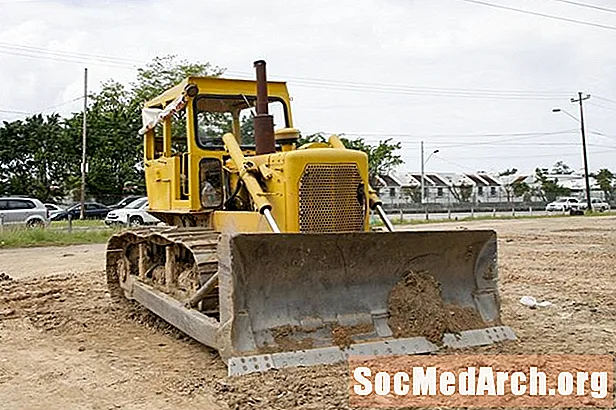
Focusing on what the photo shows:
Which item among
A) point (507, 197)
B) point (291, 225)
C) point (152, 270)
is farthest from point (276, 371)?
point (507, 197)

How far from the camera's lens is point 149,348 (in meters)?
6.96

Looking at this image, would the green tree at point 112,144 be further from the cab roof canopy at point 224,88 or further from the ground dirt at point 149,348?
the cab roof canopy at point 224,88

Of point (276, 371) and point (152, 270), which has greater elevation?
point (152, 270)

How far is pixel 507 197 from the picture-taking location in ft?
243

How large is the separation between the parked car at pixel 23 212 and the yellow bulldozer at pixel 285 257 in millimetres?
18856

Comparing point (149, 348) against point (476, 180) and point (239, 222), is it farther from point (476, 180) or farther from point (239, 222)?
point (476, 180)

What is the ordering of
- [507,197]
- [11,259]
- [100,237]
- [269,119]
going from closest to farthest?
1. [269,119]
2. [11,259]
3. [100,237]
4. [507,197]

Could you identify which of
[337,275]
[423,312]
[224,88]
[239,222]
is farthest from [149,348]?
[224,88]

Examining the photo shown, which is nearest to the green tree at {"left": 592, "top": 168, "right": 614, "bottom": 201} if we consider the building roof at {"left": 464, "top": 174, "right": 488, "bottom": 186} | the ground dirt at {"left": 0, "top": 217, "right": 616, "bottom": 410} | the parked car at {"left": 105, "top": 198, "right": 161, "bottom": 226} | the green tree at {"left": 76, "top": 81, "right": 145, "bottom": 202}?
the building roof at {"left": 464, "top": 174, "right": 488, "bottom": 186}

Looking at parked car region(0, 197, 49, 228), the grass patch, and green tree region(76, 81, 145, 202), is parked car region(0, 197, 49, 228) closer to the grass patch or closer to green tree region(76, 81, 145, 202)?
the grass patch

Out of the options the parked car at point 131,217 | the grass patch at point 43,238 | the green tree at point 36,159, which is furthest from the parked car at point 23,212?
the green tree at point 36,159

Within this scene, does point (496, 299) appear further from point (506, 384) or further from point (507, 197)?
point (507, 197)

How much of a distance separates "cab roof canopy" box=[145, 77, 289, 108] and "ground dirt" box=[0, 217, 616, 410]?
8.31 feet

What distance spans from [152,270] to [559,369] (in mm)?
4745
